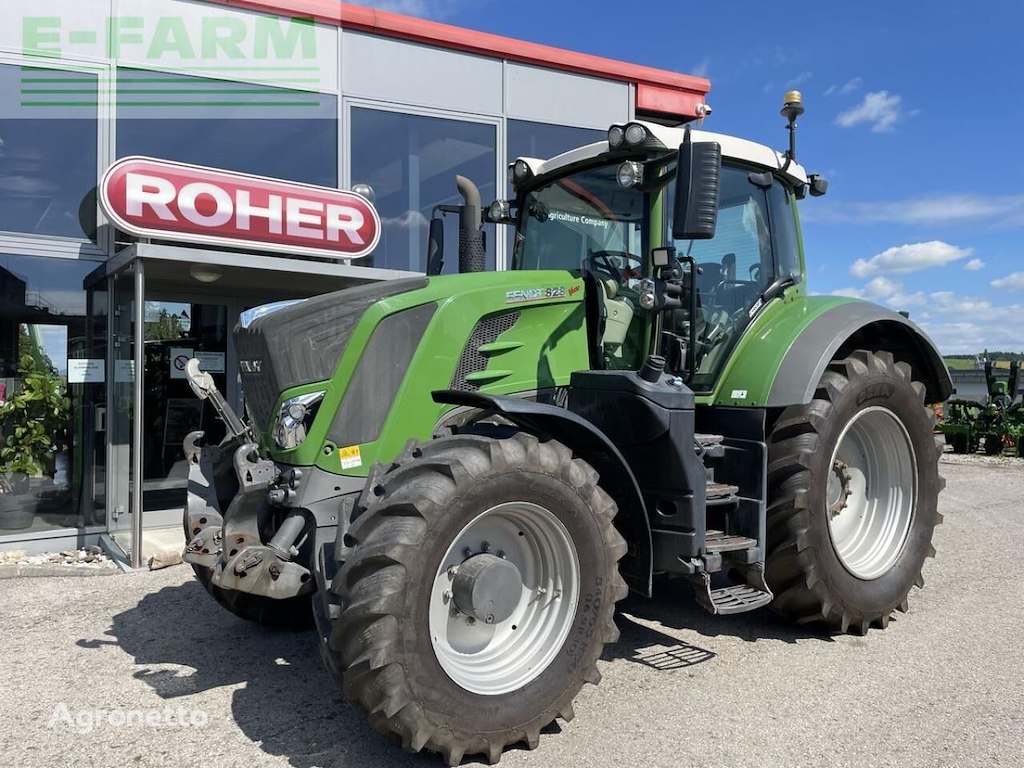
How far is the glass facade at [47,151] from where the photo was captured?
7062mm

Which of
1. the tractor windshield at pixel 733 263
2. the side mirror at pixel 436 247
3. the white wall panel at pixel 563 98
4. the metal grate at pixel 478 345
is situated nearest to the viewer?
the metal grate at pixel 478 345

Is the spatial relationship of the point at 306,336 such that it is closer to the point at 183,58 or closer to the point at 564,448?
the point at 564,448

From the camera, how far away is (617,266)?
443 centimetres

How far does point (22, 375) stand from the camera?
7164 millimetres

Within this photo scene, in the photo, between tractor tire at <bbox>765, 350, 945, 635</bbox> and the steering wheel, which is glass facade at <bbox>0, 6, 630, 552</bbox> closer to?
the steering wheel

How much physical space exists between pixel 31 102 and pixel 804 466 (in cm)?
726

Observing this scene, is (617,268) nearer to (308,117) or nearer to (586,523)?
(586,523)

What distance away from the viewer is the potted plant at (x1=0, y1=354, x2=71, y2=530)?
7.03 m

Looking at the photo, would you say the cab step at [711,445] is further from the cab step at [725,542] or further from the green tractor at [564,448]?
the cab step at [725,542]

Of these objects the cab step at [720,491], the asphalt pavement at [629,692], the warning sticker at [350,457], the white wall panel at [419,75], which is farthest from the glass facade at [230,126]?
the cab step at [720,491]

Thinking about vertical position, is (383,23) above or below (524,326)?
above

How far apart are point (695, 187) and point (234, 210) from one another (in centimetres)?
466

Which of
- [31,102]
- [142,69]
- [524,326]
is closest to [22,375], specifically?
[31,102]

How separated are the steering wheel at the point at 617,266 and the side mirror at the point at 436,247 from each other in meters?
1.11
